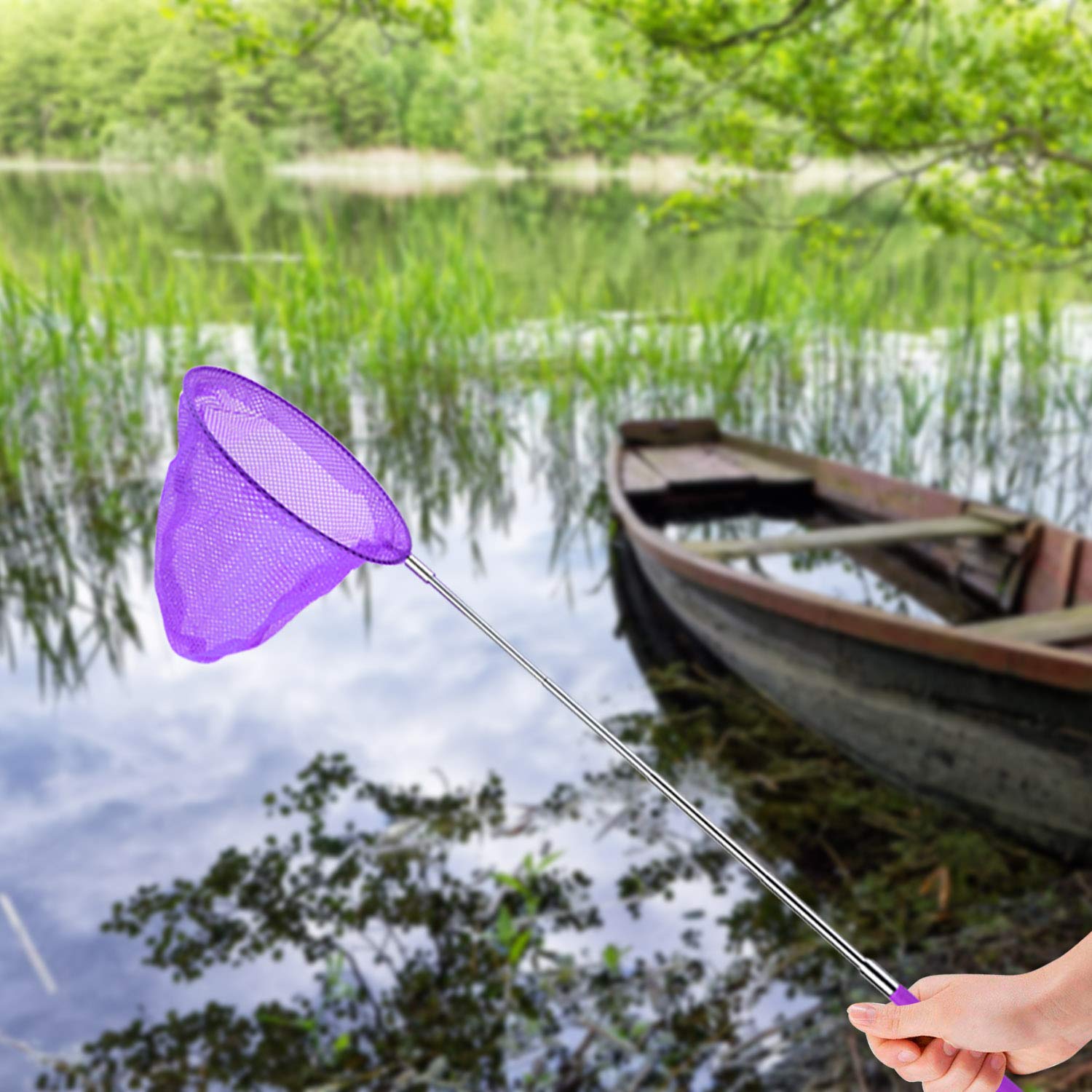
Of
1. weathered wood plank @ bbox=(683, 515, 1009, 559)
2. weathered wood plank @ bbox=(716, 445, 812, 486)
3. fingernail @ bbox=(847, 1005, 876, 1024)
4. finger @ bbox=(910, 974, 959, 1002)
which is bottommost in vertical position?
weathered wood plank @ bbox=(716, 445, 812, 486)

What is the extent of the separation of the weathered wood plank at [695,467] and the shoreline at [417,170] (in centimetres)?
1930

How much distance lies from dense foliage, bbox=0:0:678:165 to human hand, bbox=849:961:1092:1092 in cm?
2789

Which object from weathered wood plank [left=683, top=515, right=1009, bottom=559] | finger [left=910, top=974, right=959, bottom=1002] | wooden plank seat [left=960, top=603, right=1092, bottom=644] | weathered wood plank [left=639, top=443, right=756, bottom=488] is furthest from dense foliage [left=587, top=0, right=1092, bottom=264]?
finger [left=910, top=974, right=959, bottom=1002]

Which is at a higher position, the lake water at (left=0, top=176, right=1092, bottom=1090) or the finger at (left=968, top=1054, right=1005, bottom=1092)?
the finger at (left=968, top=1054, right=1005, bottom=1092)

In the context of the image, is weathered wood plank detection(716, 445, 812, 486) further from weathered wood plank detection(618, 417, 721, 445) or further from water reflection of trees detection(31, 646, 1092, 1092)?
water reflection of trees detection(31, 646, 1092, 1092)

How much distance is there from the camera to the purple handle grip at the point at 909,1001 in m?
0.69

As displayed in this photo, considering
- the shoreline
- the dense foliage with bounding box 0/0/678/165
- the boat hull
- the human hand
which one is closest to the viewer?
the human hand

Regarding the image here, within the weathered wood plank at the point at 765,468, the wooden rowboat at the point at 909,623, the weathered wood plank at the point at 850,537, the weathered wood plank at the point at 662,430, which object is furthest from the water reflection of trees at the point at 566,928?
the weathered wood plank at the point at 662,430

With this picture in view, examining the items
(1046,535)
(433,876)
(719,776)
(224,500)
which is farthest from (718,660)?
(224,500)

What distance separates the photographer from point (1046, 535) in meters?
4.22

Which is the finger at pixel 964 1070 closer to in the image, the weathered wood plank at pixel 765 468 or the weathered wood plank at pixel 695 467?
the weathered wood plank at pixel 695 467

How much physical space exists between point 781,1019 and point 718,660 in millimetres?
1978

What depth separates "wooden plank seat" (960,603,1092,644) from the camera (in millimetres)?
3389

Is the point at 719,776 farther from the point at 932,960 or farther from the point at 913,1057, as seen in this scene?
the point at 913,1057
